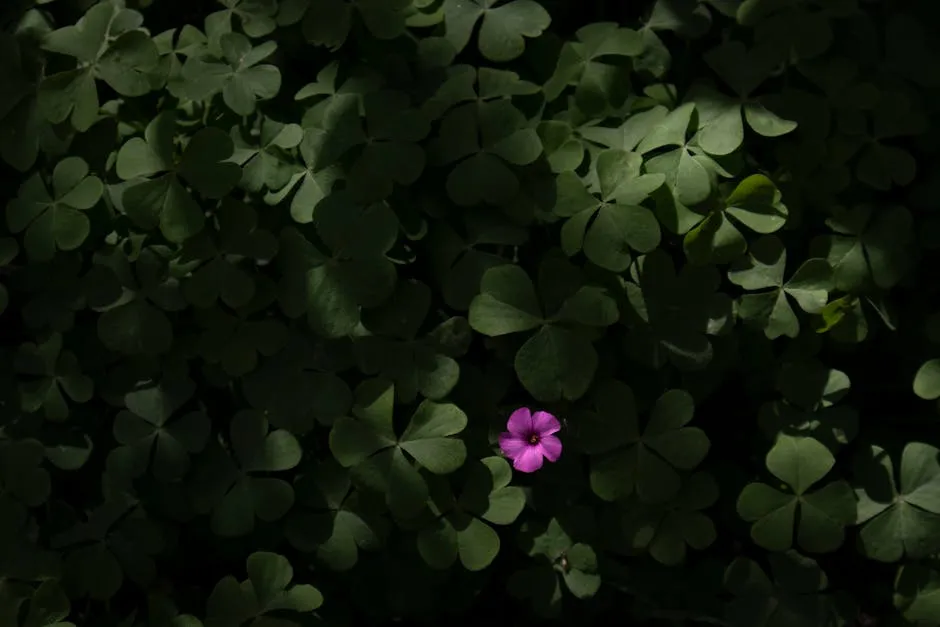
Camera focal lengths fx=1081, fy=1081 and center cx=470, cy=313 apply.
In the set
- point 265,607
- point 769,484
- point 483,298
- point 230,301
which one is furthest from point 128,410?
point 769,484

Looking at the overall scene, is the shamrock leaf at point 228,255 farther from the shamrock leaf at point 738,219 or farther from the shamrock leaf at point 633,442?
the shamrock leaf at point 738,219

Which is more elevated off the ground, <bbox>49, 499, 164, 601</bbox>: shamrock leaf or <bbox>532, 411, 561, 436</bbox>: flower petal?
<bbox>532, 411, 561, 436</bbox>: flower petal

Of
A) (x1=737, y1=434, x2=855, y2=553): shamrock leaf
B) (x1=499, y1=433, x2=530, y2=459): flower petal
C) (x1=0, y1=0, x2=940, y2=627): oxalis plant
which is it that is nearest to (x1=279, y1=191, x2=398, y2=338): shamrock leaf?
(x1=0, y1=0, x2=940, y2=627): oxalis plant

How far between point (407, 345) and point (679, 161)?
613 millimetres

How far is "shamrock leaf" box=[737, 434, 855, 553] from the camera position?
200 cm

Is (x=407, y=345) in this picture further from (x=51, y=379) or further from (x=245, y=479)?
(x=51, y=379)

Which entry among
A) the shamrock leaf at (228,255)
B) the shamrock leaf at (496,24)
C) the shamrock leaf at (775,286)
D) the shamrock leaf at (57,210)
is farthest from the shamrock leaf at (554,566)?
the shamrock leaf at (57,210)

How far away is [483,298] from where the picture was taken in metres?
1.98

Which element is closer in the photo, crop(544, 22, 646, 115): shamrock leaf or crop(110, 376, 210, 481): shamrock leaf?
crop(110, 376, 210, 481): shamrock leaf

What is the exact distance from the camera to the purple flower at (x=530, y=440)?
6.42 ft

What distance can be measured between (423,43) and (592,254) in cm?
61

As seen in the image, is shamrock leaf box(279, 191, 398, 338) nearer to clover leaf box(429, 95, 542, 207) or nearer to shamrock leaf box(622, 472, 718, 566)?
clover leaf box(429, 95, 542, 207)

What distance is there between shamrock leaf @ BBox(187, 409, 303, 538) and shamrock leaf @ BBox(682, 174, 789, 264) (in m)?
0.84

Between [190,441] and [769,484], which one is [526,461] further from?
[190,441]
